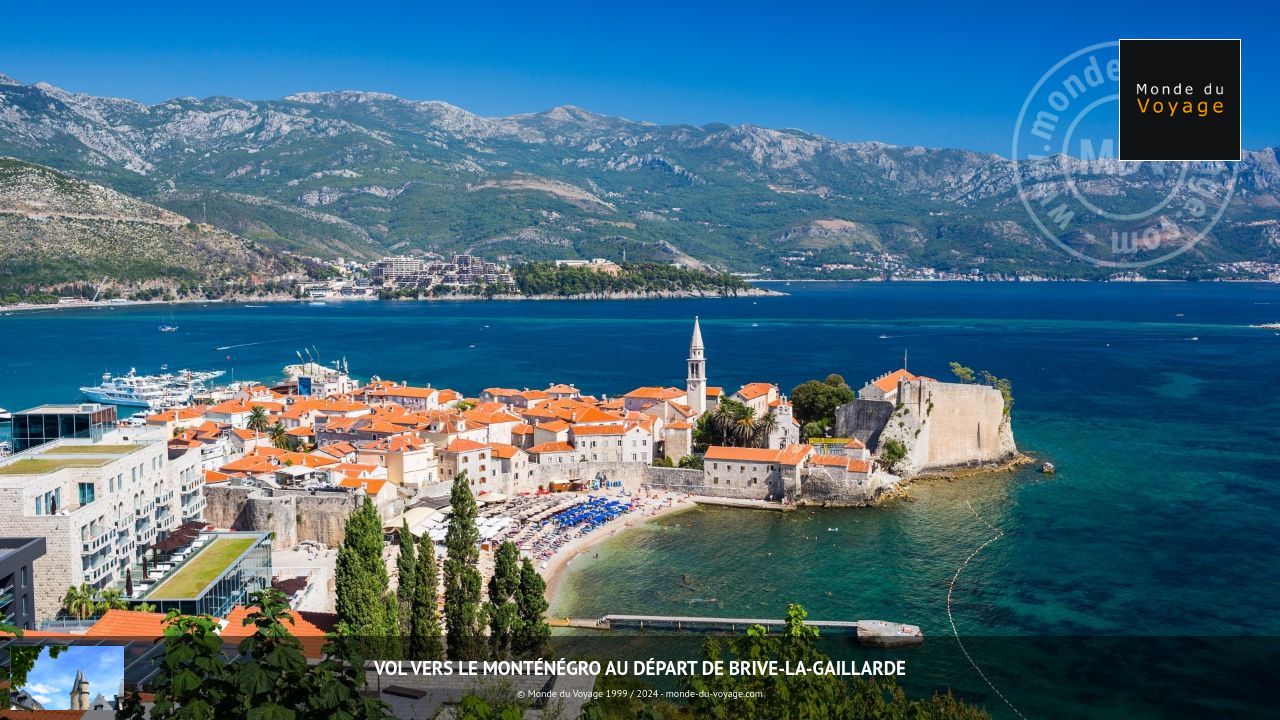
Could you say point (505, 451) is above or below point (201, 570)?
above

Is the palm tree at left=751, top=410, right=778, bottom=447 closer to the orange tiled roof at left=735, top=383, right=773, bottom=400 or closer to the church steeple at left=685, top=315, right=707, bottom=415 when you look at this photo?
the church steeple at left=685, top=315, right=707, bottom=415

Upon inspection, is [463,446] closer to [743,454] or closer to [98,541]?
[743,454]

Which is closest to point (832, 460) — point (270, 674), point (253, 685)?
point (270, 674)

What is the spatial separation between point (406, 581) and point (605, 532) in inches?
428

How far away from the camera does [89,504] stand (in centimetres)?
1948

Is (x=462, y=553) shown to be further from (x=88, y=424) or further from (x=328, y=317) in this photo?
(x=328, y=317)

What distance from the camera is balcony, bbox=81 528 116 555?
19016mm

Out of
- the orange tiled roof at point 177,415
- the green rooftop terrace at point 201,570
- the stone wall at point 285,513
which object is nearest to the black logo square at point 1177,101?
the green rooftop terrace at point 201,570

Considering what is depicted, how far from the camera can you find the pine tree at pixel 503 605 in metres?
18.5

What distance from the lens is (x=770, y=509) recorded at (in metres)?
32.6

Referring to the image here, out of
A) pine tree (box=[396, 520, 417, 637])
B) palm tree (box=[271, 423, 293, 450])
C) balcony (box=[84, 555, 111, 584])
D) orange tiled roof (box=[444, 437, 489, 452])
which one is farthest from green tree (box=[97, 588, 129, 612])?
palm tree (box=[271, 423, 293, 450])

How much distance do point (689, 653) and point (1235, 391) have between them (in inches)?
2084

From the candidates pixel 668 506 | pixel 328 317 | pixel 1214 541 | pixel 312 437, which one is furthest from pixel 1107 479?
pixel 328 317

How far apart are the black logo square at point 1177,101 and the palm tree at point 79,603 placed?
67.3ft
